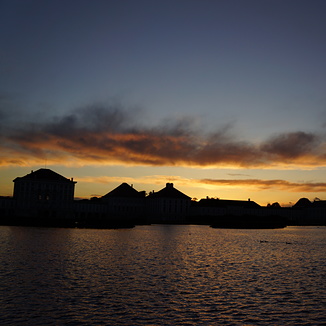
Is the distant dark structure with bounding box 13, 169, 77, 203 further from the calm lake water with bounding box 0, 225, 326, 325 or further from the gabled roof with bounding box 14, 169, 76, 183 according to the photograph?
the calm lake water with bounding box 0, 225, 326, 325

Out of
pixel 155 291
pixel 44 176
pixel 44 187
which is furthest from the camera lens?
pixel 44 176

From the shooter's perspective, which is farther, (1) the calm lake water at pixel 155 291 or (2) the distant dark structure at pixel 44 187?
(2) the distant dark structure at pixel 44 187

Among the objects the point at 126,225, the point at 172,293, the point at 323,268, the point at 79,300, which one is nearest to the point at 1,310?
the point at 79,300

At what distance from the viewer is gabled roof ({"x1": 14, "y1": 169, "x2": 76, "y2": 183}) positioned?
617 ft

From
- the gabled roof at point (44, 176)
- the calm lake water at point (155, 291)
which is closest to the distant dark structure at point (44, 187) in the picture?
the gabled roof at point (44, 176)

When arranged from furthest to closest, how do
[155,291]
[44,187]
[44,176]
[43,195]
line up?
[44,176], [44,187], [43,195], [155,291]

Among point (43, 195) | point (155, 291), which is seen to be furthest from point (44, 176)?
point (155, 291)

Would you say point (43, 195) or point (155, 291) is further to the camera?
point (43, 195)

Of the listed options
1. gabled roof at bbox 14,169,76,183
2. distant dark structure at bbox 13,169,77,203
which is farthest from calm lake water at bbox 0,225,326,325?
gabled roof at bbox 14,169,76,183

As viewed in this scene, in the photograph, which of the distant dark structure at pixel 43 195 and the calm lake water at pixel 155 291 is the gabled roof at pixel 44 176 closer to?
the distant dark structure at pixel 43 195

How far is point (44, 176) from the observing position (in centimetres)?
19138

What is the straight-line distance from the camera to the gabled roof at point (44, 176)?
188 m

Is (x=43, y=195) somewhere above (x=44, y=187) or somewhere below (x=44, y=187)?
below

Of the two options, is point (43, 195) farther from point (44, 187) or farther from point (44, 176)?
point (44, 176)
